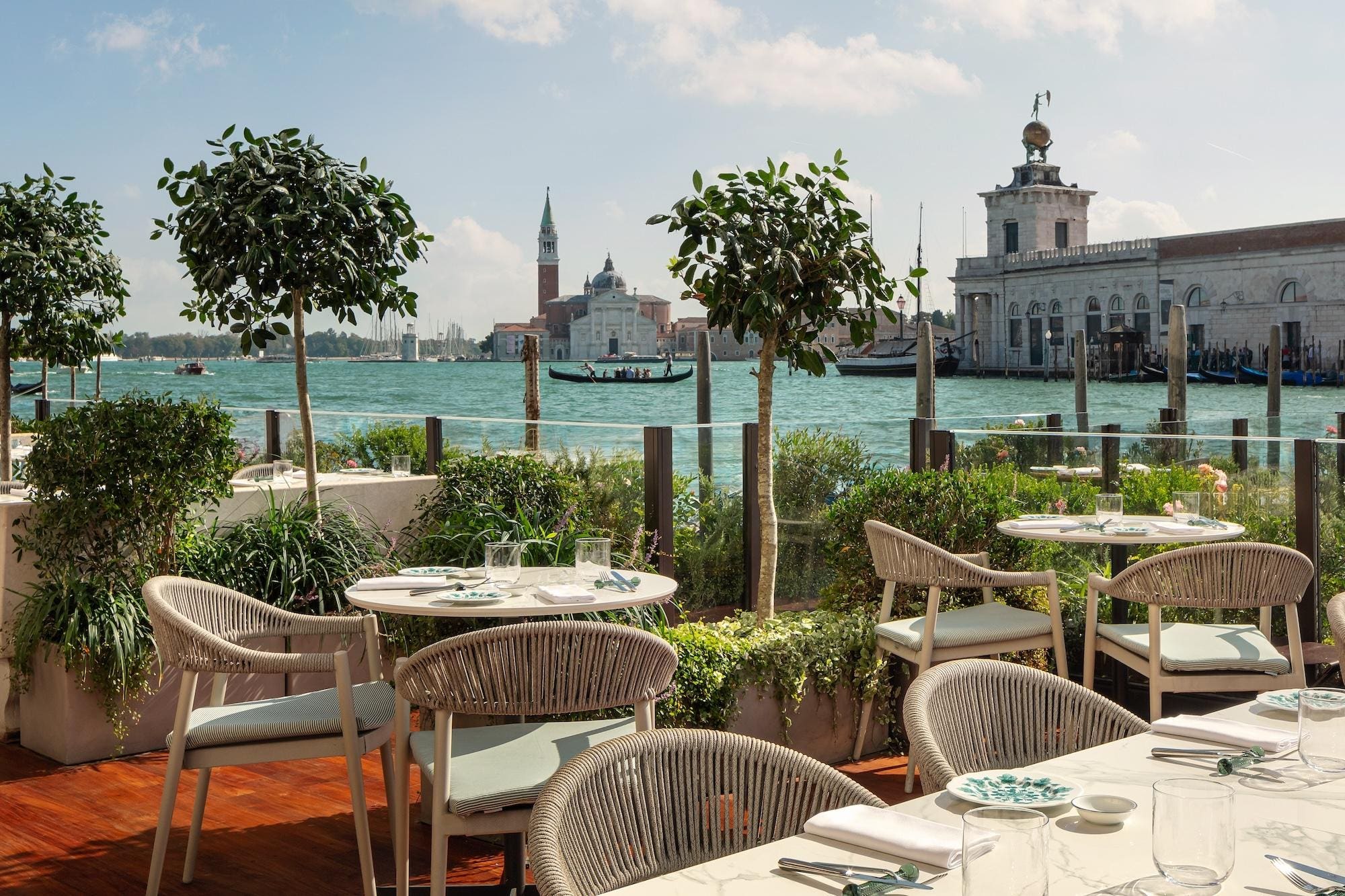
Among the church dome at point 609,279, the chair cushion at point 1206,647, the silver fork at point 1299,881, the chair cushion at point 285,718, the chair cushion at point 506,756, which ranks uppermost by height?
the church dome at point 609,279

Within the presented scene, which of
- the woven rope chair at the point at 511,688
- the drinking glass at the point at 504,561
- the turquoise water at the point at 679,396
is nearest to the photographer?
the woven rope chair at the point at 511,688

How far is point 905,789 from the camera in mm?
4281

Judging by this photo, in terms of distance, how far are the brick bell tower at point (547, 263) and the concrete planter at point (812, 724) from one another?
10333 centimetres

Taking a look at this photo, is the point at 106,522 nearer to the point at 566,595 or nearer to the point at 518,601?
the point at 518,601

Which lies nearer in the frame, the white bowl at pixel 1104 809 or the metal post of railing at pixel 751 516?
the white bowl at pixel 1104 809

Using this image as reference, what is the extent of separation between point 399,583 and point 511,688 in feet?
3.80

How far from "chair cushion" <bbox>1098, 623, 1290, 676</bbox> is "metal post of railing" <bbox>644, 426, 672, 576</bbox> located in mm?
1881

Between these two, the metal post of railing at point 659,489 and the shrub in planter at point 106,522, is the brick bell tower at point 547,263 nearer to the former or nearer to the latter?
the metal post of railing at point 659,489

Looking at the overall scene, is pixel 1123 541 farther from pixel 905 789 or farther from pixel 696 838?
pixel 696 838

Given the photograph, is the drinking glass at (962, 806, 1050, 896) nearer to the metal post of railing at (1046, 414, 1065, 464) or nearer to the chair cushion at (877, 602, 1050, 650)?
the chair cushion at (877, 602, 1050, 650)

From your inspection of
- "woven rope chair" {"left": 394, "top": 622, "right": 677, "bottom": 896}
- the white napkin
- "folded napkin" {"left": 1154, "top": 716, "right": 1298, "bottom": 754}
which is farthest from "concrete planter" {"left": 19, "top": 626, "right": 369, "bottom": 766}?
"folded napkin" {"left": 1154, "top": 716, "right": 1298, "bottom": 754}

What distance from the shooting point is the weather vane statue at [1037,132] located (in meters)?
69.1

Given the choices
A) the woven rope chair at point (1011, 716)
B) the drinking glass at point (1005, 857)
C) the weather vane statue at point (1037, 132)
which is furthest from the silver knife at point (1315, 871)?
the weather vane statue at point (1037, 132)

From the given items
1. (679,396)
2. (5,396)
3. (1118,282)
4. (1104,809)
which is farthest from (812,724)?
(1118,282)
